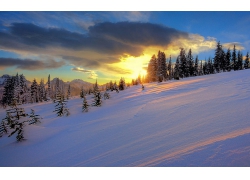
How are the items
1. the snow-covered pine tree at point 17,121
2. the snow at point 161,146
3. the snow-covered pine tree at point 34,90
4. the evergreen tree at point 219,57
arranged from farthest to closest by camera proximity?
the snow-covered pine tree at point 34,90
the evergreen tree at point 219,57
the snow-covered pine tree at point 17,121
the snow at point 161,146

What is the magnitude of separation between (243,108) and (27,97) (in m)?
64.5

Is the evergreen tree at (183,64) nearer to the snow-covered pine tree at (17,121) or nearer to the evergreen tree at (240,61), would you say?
the evergreen tree at (240,61)

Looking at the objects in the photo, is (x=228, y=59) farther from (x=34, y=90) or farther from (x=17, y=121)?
(x=34, y=90)

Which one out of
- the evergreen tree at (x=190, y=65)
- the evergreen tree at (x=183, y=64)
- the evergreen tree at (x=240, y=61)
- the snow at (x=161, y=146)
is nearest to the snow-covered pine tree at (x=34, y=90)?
the snow at (x=161, y=146)

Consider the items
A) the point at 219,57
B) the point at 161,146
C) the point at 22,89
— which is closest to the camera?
the point at 161,146

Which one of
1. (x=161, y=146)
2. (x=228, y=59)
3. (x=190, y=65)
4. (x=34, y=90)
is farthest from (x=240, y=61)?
(x=34, y=90)

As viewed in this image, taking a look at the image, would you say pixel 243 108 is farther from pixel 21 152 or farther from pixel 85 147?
pixel 21 152

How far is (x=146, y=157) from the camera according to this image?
435 centimetres

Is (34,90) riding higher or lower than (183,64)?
lower

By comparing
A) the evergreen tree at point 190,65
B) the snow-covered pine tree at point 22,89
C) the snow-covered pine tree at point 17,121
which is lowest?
the snow-covered pine tree at point 17,121

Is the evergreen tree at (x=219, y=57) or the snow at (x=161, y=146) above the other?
the evergreen tree at (x=219, y=57)

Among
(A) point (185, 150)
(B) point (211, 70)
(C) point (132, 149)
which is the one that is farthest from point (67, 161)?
(B) point (211, 70)

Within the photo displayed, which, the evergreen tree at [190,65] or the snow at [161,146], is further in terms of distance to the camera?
the evergreen tree at [190,65]

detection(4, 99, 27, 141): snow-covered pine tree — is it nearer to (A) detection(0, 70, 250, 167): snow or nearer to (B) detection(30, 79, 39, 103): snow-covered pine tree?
(A) detection(0, 70, 250, 167): snow
